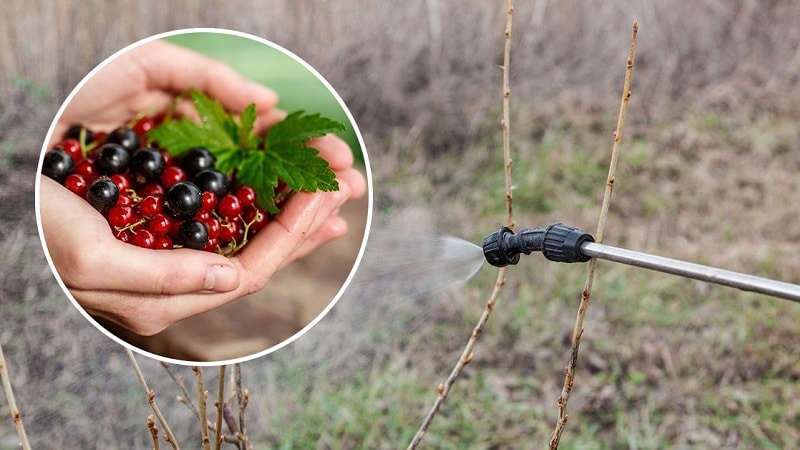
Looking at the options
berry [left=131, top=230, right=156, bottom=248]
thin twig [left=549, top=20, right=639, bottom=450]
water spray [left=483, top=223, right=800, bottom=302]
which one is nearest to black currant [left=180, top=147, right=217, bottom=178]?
berry [left=131, top=230, right=156, bottom=248]

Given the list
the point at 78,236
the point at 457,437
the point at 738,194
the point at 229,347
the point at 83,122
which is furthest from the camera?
the point at 738,194

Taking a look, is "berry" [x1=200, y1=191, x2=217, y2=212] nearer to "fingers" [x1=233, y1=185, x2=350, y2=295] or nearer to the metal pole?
"fingers" [x1=233, y1=185, x2=350, y2=295]

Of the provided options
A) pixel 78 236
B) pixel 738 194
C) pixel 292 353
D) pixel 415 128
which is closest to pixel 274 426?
pixel 292 353

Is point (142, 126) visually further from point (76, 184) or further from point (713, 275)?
point (713, 275)

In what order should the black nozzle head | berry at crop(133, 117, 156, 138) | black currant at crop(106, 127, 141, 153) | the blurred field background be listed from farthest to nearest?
the blurred field background
berry at crop(133, 117, 156, 138)
black currant at crop(106, 127, 141, 153)
the black nozzle head

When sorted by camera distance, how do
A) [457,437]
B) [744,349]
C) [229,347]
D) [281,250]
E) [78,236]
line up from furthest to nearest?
1. [744,349]
2. [457,437]
3. [229,347]
4. [281,250]
5. [78,236]

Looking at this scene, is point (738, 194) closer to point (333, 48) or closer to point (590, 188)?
point (590, 188)

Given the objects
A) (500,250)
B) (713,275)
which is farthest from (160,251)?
(713,275)
